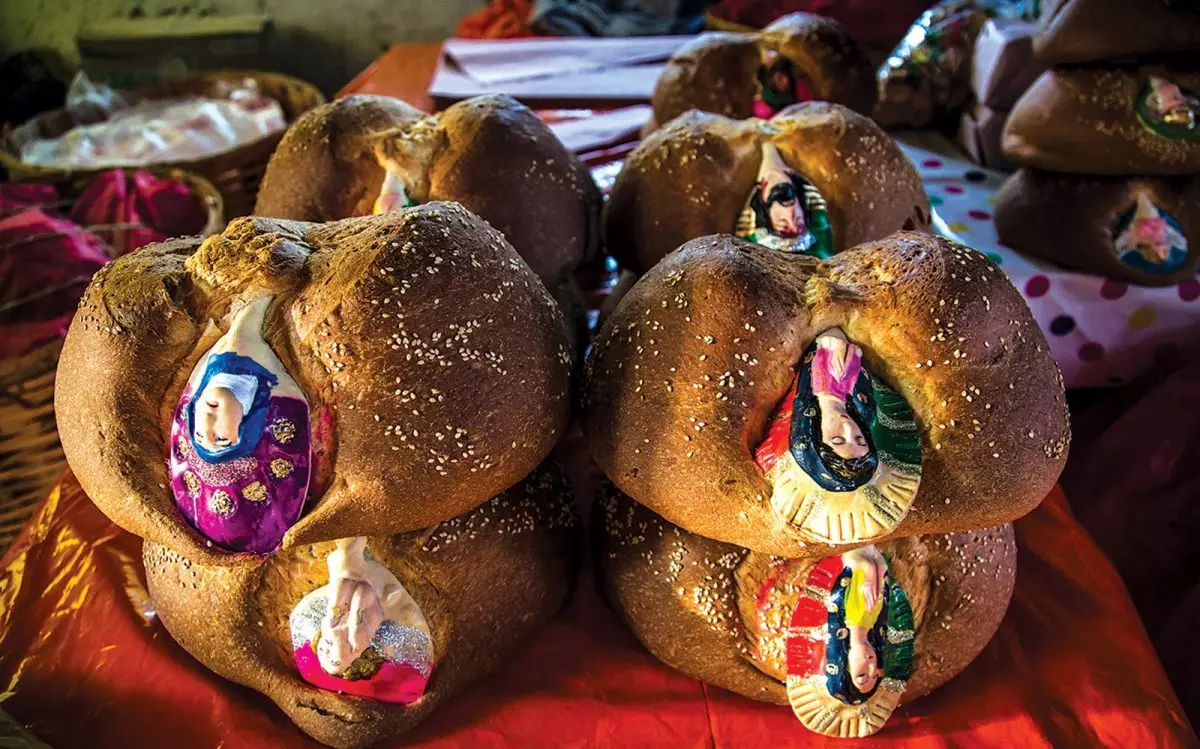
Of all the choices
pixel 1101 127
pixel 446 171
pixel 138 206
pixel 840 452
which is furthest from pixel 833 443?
pixel 138 206

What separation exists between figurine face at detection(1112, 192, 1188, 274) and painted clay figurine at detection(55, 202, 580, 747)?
4.31 feet

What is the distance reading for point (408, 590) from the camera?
98 cm

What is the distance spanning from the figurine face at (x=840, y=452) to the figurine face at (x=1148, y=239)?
3.71 feet

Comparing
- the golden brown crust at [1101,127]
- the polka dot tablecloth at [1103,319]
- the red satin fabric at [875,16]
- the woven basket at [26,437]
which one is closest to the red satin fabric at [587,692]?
the woven basket at [26,437]

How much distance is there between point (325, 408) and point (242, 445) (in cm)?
9

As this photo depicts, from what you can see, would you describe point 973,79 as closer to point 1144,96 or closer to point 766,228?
point 1144,96

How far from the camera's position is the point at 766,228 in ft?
4.08

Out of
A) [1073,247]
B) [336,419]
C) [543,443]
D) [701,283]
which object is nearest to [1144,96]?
[1073,247]

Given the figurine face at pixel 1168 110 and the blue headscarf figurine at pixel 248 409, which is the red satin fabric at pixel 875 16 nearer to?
the figurine face at pixel 1168 110

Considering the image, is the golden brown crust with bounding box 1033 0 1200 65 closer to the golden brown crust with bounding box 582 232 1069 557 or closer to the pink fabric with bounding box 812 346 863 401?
the golden brown crust with bounding box 582 232 1069 557

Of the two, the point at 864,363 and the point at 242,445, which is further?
the point at 864,363

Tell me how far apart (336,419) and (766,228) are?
2.18ft

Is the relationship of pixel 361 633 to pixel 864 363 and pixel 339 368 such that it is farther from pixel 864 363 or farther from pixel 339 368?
pixel 864 363

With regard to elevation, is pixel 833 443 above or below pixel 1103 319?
above
